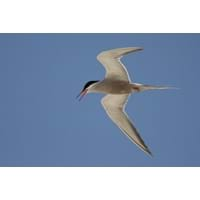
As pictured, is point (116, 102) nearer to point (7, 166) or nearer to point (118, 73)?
point (118, 73)

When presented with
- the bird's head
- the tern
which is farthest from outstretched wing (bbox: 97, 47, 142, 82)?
the bird's head

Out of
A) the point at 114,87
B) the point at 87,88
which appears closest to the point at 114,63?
the point at 114,87

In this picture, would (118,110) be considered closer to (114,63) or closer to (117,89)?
(117,89)

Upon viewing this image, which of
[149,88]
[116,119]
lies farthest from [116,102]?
[149,88]

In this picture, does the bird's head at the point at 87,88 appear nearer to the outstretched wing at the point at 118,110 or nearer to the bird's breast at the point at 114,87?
the bird's breast at the point at 114,87

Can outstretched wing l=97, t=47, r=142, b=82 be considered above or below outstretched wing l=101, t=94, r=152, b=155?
above

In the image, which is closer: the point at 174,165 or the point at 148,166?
the point at 148,166

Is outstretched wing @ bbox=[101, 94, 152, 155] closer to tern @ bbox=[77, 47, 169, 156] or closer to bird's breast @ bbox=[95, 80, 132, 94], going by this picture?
tern @ bbox=[77, 47, 169, 156]
